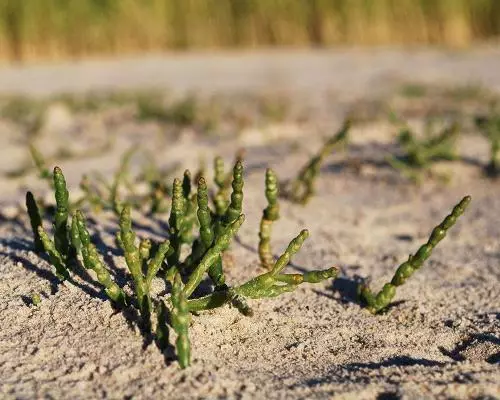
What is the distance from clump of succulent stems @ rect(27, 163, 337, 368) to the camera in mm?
1193

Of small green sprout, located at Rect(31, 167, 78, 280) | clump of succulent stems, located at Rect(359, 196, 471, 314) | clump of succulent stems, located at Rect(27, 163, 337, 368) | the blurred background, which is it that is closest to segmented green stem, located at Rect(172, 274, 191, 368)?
clump of succulent stems, located at Rect(27, 163, 337, 368)

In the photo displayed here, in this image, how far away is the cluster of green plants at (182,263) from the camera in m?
1.23

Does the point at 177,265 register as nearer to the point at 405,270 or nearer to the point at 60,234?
the point at 60,234

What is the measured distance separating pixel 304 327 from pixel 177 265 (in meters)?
0.29

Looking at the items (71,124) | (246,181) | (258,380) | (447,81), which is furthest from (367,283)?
(447,81)

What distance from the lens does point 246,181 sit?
8.04ft

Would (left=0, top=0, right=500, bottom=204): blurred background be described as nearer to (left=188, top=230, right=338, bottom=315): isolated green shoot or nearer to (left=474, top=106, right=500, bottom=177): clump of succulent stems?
(left=474, top=106, right=500, bottom=177): clump of succulent stems

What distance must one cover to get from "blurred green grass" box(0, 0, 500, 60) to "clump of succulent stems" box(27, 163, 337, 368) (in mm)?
5613

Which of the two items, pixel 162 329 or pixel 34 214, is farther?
pixel 34 214

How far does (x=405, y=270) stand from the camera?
4.57ft

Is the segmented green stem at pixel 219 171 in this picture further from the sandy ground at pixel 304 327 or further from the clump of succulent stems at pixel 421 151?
the clump of succulent stems at pixel 421 151

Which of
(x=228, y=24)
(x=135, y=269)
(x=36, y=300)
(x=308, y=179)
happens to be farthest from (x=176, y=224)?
(x=228, y=24)

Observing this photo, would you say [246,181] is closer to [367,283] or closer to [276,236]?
[276,236]

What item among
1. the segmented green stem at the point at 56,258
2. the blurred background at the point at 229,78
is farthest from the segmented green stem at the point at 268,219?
the blurred background at the point at 229,78
